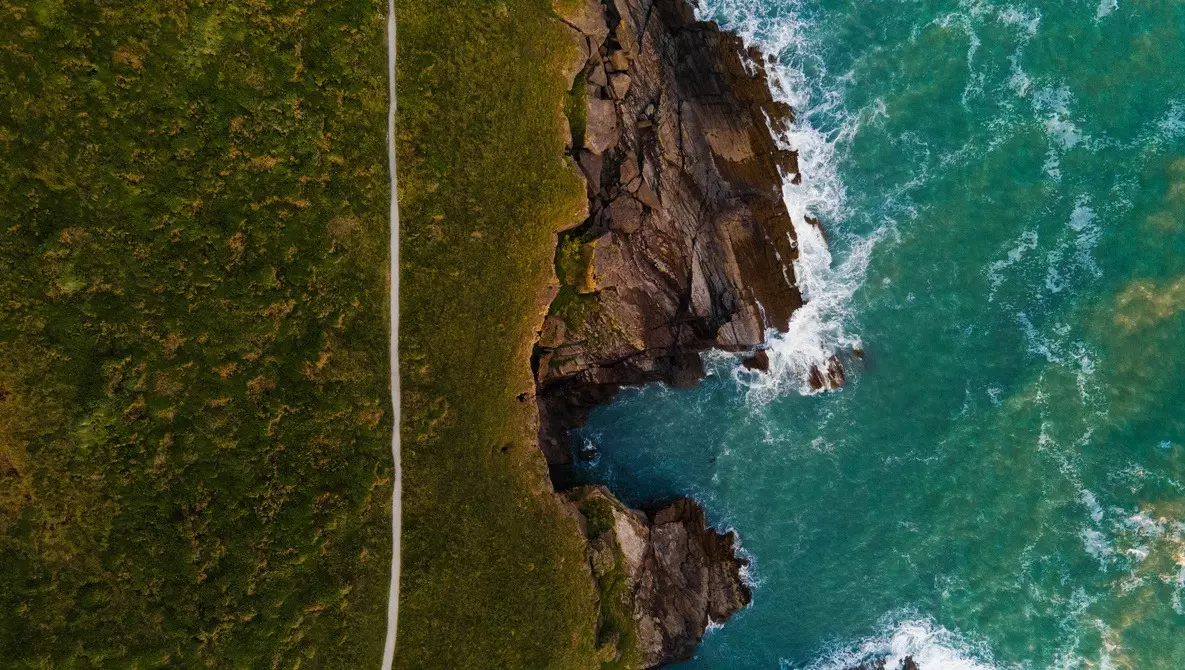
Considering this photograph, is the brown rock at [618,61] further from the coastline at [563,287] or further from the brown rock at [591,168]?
the brown rock at [591,168]

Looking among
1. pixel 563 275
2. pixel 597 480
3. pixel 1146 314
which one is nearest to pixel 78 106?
pixel 563 275

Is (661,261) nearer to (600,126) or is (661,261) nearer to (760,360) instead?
(600,126)

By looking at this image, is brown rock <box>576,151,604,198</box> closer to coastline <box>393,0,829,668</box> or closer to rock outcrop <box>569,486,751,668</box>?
coastline <box>393,0,829,668</box>

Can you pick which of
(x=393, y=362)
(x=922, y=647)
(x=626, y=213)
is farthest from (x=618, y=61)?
(x=922, y=647)

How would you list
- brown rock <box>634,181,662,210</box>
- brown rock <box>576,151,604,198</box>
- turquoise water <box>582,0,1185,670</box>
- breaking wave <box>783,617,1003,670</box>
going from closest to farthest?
1. brown rock <box>576,151,604,198</box>
2. brown rock <box>634,181,662,210</box>
3. turquoise water <box>582,0,1185,670</box>
4. breaking wave <box>783,617,1003,670</box>

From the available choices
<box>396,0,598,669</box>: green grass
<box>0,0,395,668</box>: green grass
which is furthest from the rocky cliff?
<box>0,0,395,668</box>: green grass

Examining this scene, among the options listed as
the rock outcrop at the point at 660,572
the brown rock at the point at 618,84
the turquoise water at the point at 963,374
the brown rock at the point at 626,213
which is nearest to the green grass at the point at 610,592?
the rock outcrop at the point at 660,572

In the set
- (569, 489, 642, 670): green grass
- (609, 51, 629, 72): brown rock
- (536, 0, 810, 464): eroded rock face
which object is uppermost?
(609, 51, 629, 72): brown rock

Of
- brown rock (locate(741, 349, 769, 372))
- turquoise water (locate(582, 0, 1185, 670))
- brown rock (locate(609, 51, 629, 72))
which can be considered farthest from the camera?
brown rock (locate(741, 349, 769, 372))

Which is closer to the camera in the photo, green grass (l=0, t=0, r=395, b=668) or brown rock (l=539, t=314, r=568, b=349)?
green grass (l=0, t=0, r=395, b=668)
